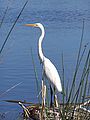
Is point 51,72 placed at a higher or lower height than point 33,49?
higher

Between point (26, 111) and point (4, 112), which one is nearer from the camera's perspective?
point (26, 111)

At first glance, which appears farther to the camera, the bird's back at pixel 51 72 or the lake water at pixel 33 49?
the lake water at pixel 33 49

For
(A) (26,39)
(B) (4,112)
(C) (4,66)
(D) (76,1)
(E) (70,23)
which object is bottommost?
(D) (76,1)

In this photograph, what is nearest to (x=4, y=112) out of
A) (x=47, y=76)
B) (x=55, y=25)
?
(x=47, y=76)

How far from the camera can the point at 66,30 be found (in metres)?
15.8

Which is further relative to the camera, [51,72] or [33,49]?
[33,49]

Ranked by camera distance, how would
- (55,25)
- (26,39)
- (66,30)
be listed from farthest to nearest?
(55,25) < (66,30) < (26,39)

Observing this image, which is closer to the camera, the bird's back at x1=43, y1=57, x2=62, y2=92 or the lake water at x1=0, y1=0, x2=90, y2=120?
the bird's back at x1=43, y1=57, x2=62, y2=92

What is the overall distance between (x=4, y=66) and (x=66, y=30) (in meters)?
6.07

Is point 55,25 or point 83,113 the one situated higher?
point 83,113

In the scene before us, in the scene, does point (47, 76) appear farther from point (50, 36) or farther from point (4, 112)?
point (50, 36)

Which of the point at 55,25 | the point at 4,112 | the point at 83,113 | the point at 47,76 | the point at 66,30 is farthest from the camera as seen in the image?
the point at 55,25

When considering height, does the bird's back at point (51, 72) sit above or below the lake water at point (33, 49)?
above

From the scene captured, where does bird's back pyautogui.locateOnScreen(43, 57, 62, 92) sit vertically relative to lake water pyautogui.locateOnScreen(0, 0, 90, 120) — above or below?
above
